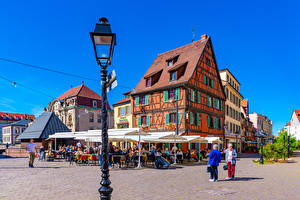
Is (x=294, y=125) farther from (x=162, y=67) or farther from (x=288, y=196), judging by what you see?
(x=288, y=196)

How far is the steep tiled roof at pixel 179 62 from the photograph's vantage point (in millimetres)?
28969

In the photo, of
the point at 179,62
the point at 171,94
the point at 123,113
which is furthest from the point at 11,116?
the point at 171,94

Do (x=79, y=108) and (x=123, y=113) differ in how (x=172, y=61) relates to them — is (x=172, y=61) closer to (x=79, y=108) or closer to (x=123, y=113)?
(x=123, y=113)

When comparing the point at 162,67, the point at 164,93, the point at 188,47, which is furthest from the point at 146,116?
the point at 188,47

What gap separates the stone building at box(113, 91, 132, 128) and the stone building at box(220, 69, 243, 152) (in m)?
13.7

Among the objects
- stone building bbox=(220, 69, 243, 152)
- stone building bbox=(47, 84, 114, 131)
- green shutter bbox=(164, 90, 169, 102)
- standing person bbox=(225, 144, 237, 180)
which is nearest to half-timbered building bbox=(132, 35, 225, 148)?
green shutter bbox=(164, 90, 169, 102)

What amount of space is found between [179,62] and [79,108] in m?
24.9

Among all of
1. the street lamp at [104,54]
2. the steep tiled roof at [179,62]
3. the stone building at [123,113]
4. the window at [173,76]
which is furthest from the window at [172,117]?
the street lamp at [104,54]

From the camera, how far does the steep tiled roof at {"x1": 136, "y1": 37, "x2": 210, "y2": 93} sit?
28969 mm

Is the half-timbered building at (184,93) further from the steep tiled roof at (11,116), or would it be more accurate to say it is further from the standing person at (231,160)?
the steep tiled roof at (11,116)

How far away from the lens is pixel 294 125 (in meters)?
79.1

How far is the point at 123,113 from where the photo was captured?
126 feet

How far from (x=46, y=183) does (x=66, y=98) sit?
43.8m

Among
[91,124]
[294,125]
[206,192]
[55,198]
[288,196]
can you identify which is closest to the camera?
[55,198]
